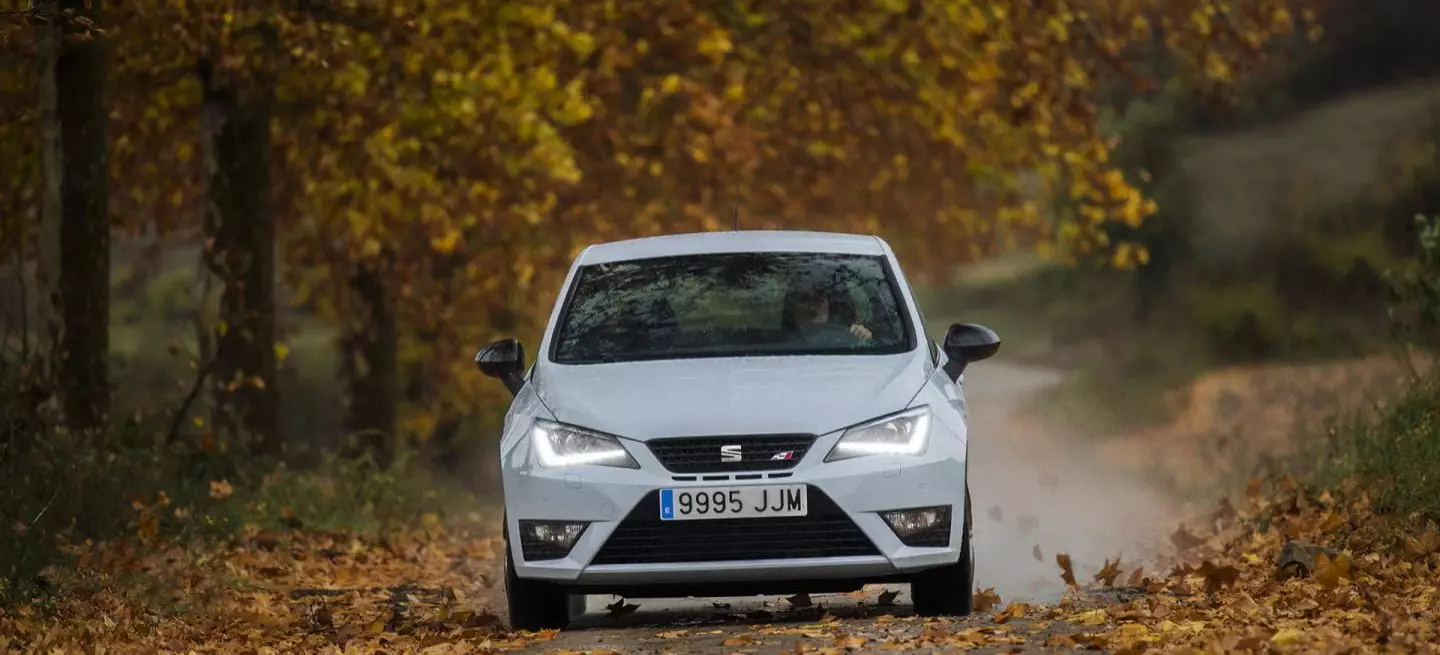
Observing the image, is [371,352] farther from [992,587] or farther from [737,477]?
[737,477]

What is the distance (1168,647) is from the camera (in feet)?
29.5

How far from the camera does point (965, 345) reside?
11.0 metres

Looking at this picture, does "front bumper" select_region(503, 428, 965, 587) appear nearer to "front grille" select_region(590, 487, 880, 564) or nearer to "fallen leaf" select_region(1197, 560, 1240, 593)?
"front grille" select_region(590, 487, 880, 564)

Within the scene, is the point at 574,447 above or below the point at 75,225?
below

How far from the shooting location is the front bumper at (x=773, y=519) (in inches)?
393

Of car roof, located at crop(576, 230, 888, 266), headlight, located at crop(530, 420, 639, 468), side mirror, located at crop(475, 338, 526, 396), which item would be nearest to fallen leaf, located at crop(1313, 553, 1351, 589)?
car roof, located at crop(576, 230, 888, 266)

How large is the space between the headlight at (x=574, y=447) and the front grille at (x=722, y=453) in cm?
17

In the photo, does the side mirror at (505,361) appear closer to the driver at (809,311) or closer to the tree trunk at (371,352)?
the driver at (809,311)

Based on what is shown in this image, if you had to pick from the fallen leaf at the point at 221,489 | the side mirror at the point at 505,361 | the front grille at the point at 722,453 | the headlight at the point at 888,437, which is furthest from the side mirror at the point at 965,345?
the fallen leaf at the point at 221,489

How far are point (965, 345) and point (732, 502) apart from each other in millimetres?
1609

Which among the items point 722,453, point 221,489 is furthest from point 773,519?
point 221,489

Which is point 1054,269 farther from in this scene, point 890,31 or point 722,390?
point 722,390

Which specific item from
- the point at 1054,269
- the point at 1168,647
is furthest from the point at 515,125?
the point at 1054,269

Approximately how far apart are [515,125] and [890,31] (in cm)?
467
